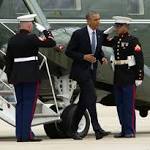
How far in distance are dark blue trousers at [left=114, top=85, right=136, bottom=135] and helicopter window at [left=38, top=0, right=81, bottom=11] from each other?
1.70 meters

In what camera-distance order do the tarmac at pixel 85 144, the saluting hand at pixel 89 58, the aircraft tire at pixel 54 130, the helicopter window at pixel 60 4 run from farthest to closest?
the helicopter window at pixel 60 4, the aircraft tire at pixel 54 130, the saluting hand at pixel 89 58, the tarmac at pixel 85 144

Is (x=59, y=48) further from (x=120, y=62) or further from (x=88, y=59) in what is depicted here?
(x=120, y=62)

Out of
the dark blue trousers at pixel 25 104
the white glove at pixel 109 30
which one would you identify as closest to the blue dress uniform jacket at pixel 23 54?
the dark blue trousers at pixel 25 104

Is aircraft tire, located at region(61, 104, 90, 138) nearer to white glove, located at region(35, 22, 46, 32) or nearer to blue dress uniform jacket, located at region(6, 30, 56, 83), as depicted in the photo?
blue dress uniform jacket, located at region(6, 30, 56, 83)

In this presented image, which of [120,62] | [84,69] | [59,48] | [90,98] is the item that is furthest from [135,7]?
[90,98]

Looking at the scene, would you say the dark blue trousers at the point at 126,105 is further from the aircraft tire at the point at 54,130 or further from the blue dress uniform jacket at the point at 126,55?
the aircraft tire at the point at 54,130

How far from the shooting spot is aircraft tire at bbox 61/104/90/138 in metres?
12.7

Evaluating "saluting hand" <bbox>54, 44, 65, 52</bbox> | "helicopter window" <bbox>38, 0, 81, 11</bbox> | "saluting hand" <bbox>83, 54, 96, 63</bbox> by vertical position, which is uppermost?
"helicopter window" <bbox>38, 0, 81, 11</bbox>

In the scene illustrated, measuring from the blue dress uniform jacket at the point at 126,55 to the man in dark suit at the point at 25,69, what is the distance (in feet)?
4.04

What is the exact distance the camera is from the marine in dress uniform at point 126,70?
12.8 meters

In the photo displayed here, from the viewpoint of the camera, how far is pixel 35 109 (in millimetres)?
12625

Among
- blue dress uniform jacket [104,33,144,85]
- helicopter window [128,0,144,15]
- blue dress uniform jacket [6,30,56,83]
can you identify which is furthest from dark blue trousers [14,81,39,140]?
helicopter window [128,0,144,15]

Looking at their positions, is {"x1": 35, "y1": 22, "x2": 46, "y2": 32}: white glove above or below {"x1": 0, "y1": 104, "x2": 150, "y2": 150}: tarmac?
above

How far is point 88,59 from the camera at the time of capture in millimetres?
12266
